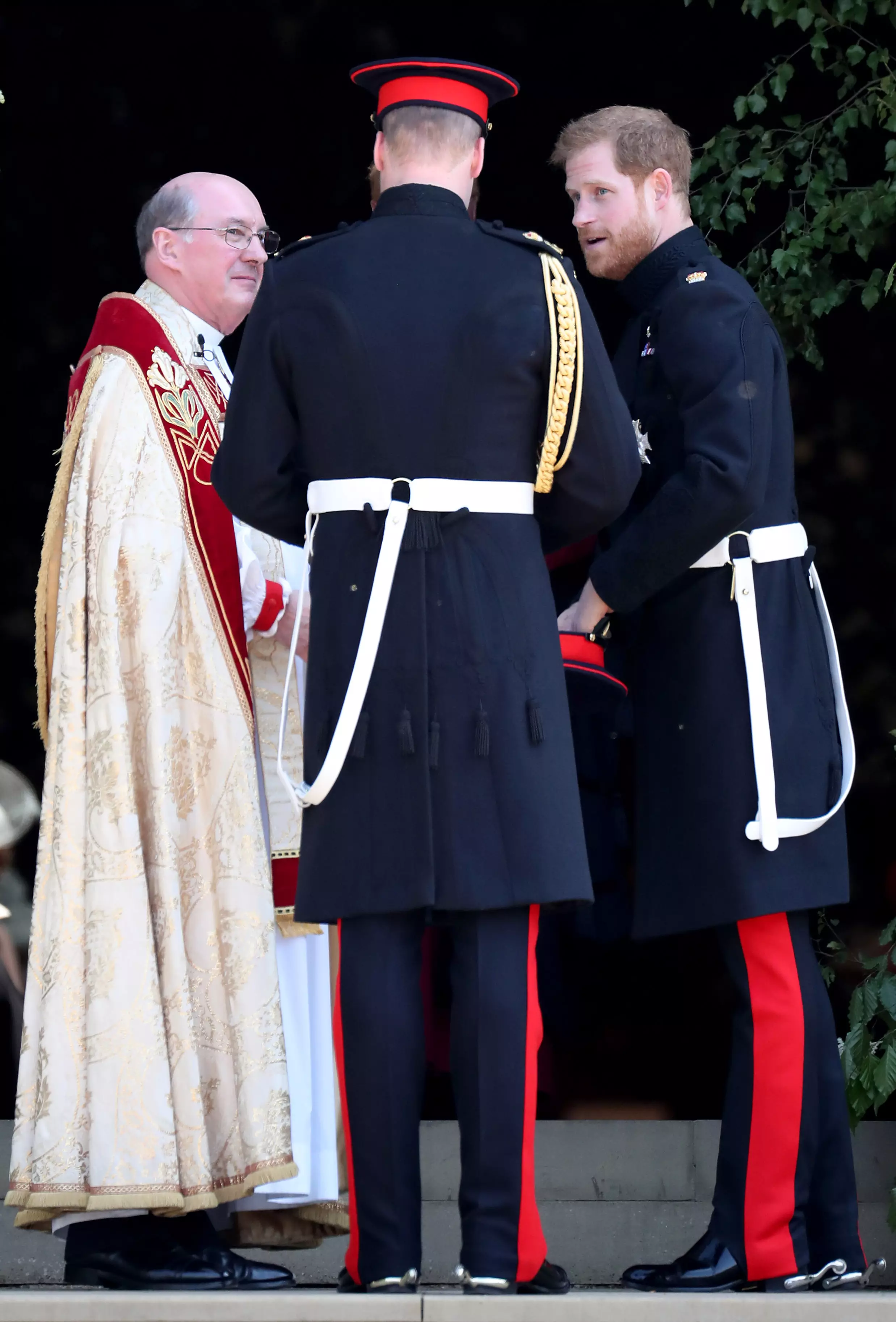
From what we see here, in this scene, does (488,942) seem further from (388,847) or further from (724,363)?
(724,363)

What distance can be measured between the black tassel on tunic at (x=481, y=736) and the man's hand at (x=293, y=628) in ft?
3.01

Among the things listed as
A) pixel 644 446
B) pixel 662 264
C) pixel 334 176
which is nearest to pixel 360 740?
pixel 644 446

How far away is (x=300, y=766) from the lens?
3877 mm

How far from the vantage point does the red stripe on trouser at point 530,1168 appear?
280 cm

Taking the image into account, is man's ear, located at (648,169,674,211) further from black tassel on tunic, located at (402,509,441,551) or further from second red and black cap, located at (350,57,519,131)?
black tassel on tunic, located at (402,509,441,551)

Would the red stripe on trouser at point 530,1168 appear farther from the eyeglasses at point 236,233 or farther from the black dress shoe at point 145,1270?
the eyeglasses at point 236,233

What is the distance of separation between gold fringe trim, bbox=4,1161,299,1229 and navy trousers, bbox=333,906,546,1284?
53cm

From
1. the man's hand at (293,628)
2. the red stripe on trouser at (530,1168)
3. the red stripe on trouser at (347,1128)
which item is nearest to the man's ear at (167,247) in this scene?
the man's hand at (293,628)

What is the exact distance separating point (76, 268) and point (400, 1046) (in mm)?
2314

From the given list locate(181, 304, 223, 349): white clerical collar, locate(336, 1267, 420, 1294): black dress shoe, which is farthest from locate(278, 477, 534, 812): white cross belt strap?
locate(181, 304, 223, 349): white clerical collar

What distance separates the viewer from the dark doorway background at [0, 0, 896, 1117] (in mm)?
4449

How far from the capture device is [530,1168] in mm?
2826

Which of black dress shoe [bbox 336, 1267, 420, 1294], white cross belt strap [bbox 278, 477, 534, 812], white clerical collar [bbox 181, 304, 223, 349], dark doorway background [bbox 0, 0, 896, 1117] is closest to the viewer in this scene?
black dress shoe [bbox 336, 1267, 420, 1294]

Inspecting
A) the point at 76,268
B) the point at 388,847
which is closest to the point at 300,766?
the point at 388,847
